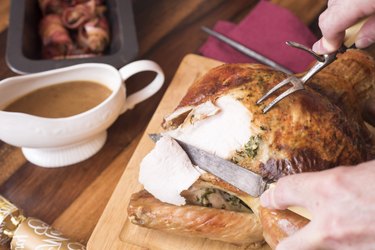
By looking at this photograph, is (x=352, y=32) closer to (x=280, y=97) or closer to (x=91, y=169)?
(x=280, y=97)

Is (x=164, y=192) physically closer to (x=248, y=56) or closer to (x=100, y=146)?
(x=100, y=146)

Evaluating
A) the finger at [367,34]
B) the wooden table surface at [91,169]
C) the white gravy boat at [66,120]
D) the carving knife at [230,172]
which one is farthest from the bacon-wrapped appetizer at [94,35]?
the finger at [367,34]

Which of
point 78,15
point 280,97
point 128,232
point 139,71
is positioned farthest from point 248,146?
point 78,15

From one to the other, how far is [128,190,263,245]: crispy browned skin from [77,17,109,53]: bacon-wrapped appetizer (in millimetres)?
650

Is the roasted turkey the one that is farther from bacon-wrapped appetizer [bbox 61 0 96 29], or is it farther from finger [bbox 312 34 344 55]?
bacon-wrapped appetizer [bbox 61 0 96 29]

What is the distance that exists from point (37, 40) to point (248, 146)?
34.1 inches

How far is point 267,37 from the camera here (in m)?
1.62

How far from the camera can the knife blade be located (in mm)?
960

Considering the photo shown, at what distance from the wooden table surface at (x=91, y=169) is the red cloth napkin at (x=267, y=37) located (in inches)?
3.8

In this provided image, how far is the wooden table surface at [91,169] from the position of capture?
4.02 ft

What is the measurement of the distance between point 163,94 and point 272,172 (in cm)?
61

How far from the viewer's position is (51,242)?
3.51ft

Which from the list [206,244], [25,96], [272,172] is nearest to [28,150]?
[25,96]

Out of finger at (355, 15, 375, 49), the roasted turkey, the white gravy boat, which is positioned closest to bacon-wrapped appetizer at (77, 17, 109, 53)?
the white gravy boat
